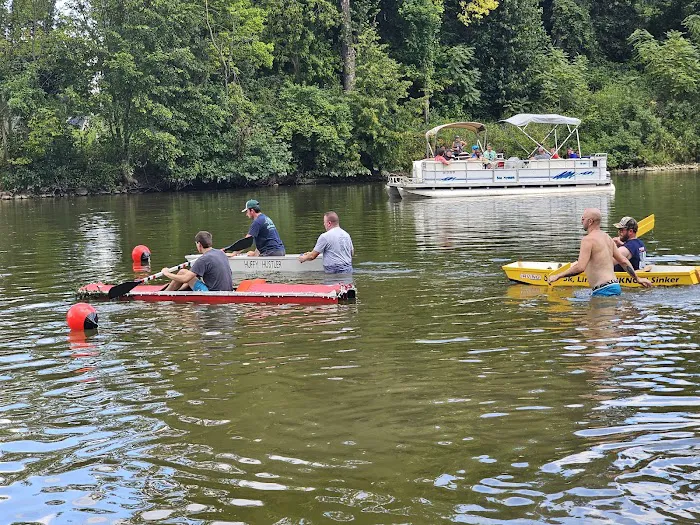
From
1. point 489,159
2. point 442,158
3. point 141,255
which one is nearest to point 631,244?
point 141,255

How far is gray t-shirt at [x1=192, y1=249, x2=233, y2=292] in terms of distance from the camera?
14.5 metres

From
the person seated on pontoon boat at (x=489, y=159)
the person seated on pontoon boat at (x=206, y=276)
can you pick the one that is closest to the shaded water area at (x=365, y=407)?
the person seated on pontoon boat at (x=206, y=276)

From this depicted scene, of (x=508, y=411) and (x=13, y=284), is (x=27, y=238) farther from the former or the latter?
(x=508, y=411)

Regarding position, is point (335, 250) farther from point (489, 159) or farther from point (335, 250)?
point (489, 159)

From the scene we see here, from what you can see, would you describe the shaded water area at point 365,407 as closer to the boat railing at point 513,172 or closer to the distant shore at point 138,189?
the boat railing at point 513,172

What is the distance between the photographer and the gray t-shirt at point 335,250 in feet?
54.3

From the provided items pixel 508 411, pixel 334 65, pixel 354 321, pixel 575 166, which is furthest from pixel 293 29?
pixel 508 411

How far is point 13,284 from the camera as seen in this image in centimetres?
1728

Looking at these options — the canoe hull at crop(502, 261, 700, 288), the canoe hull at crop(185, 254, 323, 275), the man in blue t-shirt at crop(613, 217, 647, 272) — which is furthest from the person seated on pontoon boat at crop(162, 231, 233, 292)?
the man in blue t-shirt at crop(613, 217, 647, 272)

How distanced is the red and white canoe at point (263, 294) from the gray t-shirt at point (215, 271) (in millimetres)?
329

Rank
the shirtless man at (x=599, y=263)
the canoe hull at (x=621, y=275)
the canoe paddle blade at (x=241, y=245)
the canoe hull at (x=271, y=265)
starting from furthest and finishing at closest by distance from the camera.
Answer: the canoe paddle blade at (x=241, y=245)
the canoe hull at (x=271, y=265)
the canoe hull at (x=621, y=275)
the shirtless man at (x=599, y=263)

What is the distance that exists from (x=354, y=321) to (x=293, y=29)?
42.0 metres

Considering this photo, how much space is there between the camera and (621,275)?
14031mm

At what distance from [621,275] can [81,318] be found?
8.02 m
